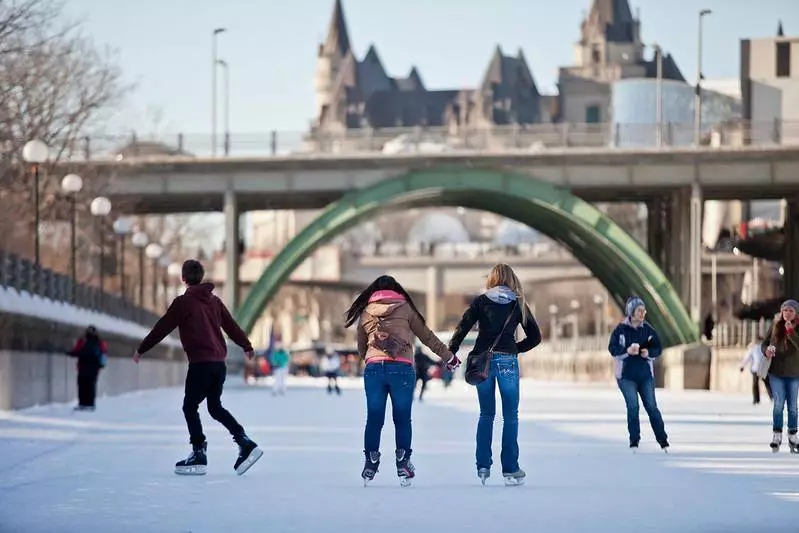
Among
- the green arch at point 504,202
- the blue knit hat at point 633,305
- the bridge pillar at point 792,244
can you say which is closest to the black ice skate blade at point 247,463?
the blue knit hat at point 633,305

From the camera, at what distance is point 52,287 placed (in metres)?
38.1

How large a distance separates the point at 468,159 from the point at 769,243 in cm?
1655

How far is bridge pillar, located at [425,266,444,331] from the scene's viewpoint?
137250mm

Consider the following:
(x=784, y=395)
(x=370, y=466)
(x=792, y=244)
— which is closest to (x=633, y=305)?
(x=784, y=395)

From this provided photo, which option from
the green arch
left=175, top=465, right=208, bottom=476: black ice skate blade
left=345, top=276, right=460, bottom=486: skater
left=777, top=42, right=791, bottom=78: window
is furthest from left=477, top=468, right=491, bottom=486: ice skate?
left=777, top=42, right=791, bottom=78: window

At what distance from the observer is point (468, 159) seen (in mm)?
68750

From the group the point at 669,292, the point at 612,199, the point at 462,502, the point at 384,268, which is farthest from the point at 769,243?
the point at 462,502

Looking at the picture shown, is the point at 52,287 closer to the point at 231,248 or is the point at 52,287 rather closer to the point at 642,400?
the point at 642,400

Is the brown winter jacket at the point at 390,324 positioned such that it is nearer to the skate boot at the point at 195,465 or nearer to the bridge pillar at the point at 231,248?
the skate boot at the point at 195,465

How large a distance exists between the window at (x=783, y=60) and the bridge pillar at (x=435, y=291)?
2051 inches

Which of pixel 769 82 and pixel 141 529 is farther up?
pixel 769 82

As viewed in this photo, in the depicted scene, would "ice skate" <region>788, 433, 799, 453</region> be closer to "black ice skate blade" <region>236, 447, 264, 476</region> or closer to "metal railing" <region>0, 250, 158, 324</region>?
"black ice skate blade" <region>236, 447, 264, 476</region>

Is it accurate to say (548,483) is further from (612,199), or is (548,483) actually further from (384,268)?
(384,268)

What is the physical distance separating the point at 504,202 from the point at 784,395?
2058 inches
